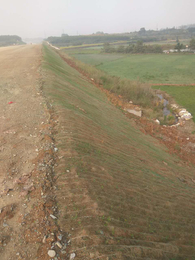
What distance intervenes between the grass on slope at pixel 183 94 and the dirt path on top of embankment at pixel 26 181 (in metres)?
17.5

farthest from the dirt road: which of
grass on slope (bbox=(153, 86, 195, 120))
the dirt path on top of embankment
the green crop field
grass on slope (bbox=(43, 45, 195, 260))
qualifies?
the green crop field

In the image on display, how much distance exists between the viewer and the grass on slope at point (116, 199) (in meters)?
4.07

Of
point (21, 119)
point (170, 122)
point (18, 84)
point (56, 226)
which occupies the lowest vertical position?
point (170, 122)

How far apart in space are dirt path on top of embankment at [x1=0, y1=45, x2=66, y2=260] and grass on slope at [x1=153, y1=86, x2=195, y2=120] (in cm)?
1751

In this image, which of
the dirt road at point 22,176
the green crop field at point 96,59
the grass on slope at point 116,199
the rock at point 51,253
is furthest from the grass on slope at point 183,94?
the green crop field at point 96,59

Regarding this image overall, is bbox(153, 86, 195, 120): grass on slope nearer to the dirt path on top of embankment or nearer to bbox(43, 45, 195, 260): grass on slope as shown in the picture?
bbox(43, 45, 195, 260): grass on slope

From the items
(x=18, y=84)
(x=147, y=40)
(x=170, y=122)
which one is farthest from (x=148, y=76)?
(x=147, y=40)

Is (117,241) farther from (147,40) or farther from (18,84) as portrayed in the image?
(147,40)

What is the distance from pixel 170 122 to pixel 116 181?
13520mm

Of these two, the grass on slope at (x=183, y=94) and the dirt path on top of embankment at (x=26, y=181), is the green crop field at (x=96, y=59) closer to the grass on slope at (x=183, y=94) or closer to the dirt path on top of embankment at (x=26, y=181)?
the grass on slope at (x=183, y=94)

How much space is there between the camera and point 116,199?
206 inches

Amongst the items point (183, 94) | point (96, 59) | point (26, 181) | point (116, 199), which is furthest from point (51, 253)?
point (96, 59)

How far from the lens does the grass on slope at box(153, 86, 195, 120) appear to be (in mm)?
21266

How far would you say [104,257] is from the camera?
3631mm
